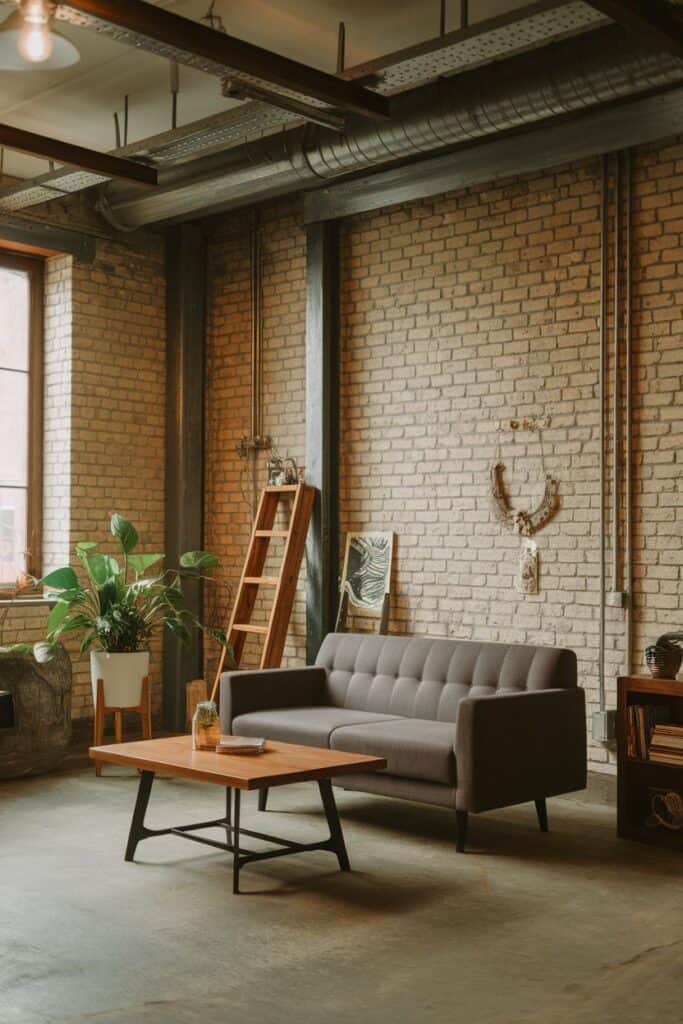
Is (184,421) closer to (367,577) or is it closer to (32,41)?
(367,577)

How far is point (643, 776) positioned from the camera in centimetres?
552

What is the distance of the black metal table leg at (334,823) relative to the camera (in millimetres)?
4871

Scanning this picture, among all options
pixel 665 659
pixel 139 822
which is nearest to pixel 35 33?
pixel 139 822

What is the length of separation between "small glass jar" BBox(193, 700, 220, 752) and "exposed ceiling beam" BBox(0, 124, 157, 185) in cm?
291

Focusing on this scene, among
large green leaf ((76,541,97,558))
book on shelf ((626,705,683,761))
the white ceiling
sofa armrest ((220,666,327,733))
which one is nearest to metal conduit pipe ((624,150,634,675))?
book on shelf ((626,705,683,761))

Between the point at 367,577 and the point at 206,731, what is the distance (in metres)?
2.41

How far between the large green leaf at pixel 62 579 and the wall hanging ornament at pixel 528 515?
2.69 metres

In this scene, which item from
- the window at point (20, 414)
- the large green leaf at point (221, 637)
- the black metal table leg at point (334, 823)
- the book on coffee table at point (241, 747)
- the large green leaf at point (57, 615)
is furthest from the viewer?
the window at point (20, 414)

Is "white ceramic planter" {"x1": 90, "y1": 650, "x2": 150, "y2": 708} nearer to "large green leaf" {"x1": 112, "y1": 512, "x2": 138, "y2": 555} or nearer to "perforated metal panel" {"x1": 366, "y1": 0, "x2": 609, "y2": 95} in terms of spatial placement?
"large green leaf" {"x1": 112, "y1": 512, "x2": 138, "y2": 555}

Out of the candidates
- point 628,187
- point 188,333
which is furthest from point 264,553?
point 628,187

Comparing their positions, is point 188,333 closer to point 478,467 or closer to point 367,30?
point 478,467

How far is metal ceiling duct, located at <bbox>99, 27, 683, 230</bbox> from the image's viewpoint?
5.14 meters

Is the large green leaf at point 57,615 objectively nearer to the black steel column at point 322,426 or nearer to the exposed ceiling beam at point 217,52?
the black steel column at point 322,426

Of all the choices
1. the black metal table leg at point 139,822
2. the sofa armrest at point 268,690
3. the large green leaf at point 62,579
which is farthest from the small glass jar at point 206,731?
the large green leaf at point 62,579
